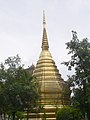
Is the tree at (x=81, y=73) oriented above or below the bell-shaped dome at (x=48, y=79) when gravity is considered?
below

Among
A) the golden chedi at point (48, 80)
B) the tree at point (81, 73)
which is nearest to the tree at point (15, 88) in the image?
the tree at point (81, 73)

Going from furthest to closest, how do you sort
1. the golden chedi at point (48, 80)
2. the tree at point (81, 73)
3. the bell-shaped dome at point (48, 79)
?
the bell-shaped dome at point (48, 79), the golden chedi at point (48, 80), the tree at point (81, 73)

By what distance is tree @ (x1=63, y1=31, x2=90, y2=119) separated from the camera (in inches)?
1293

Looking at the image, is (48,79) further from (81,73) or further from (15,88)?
(81,73)

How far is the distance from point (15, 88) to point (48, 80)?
23.8m

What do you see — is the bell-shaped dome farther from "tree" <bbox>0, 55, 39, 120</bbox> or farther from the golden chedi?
"tree" <bbox>0, 55, 39, 120</bbox>

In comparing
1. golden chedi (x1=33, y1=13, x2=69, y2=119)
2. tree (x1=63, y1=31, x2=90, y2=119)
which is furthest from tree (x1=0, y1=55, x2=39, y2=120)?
golden chedi (x1=33, y1=13, x2=69, y2=119)

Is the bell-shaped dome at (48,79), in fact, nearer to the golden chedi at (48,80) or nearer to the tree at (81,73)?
the golden chedi at (48,80)

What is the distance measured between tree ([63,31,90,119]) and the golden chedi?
82.4 feet

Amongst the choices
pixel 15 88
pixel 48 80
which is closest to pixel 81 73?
pixel 15 88

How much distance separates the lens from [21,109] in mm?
42219

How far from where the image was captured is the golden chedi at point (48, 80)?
2432 inches

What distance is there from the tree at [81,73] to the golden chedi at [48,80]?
→ 25.1m

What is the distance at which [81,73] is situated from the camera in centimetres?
3306
